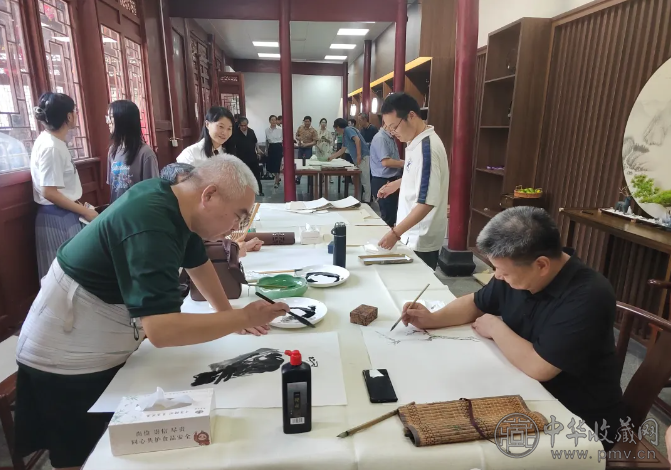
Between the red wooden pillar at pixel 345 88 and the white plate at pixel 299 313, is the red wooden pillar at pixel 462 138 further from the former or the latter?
the red wooden pillar at pixel 345 88

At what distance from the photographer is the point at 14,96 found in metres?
2.54

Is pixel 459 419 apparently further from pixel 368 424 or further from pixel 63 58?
pixel 63 58

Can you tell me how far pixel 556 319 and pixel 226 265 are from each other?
1045 millimetres

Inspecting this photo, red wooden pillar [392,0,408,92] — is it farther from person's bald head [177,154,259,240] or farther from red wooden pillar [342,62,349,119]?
red wooden pillar [342,62,349,119]

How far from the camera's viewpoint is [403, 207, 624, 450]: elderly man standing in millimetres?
1068

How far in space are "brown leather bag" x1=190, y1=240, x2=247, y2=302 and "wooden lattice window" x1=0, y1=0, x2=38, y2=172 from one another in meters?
1.77

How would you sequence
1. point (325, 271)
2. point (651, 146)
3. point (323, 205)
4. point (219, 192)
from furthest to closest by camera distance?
1. point (323, 205)
2. point (651, 146)
3. point (325, 271)
4. point (219, 192)

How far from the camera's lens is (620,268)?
9.28 feet

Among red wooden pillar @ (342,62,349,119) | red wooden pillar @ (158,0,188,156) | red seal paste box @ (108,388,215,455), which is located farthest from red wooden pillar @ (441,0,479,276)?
red wooden pillar @ (342,62,349,119)

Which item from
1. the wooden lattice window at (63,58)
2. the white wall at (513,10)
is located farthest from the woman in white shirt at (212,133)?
the white wall at (513,10)

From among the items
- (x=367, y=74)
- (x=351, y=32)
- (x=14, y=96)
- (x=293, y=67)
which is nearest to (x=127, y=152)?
(x=14, y=96)

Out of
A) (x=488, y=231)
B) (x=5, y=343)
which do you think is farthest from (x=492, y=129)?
(x=5, y=343)

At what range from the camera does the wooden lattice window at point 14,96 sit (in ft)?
8.03

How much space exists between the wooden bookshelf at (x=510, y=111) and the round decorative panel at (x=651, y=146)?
3.26 feet
